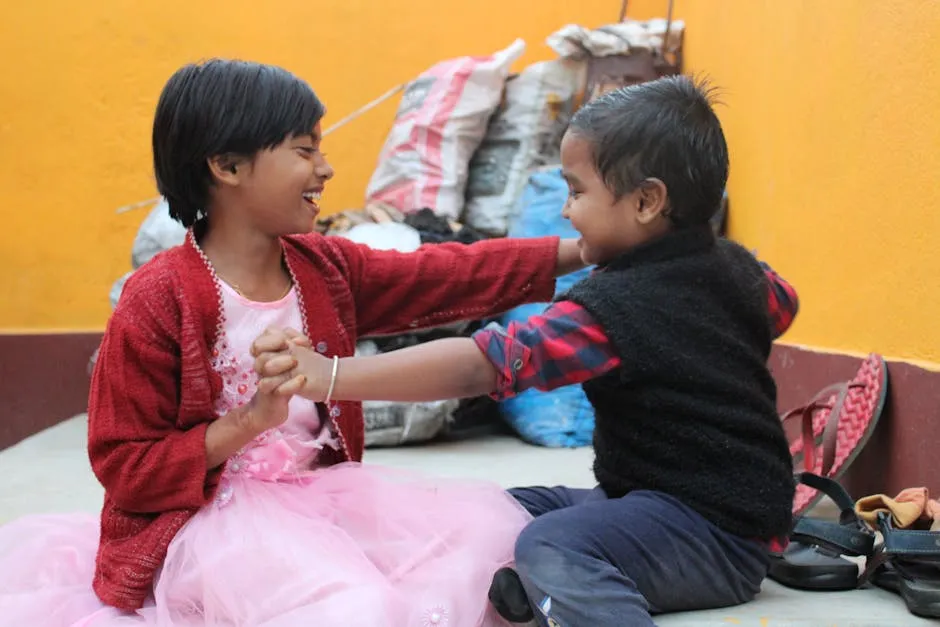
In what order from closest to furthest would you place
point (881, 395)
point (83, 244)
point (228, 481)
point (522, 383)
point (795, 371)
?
point (522, 383)
point (228, 481)
point (881, 395)
point (795, 371)
point (83, 244)

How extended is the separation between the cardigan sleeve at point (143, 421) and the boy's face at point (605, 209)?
65 cm

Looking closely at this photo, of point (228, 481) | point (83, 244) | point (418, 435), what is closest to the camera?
point (228, 481)

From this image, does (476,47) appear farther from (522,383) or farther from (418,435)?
(522,383)

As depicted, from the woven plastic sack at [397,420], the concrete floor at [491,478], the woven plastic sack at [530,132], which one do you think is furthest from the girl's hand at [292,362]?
the woven plastic sack at [530,132]

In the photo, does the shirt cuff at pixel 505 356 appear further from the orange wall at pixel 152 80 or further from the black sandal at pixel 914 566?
the orange wall at pixel 152 80

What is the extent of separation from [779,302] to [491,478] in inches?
51.2

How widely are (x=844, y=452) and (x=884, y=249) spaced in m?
0.46

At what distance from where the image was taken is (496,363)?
4.41ft

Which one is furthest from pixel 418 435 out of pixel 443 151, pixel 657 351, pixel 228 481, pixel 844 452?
pixel 657 351

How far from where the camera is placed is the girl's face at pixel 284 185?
1560 millimetres

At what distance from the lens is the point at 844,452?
82.1 inches

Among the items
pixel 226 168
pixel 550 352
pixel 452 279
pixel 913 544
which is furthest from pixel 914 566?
pixel 226 168

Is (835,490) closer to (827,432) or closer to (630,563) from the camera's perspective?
(827,432)

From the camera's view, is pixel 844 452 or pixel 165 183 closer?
pixel 165 183
